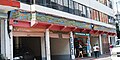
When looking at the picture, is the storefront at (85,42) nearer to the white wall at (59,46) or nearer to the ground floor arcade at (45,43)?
the ground floor arcade at (45,43)

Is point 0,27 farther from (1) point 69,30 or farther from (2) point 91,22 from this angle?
(2) point 91,22

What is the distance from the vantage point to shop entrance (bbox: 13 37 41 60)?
2493 cm

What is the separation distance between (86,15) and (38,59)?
1043 centimetres

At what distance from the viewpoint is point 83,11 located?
32.6 m

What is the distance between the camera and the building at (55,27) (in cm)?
2062

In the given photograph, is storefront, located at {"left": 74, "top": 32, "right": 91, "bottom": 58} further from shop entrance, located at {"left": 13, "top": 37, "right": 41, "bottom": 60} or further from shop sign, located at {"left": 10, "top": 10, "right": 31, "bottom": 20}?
shop sign, located at {"left": 10, "top": 10, "right": 31, "bottom": 20}

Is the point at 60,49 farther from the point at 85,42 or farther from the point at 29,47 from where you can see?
the point at 85,42

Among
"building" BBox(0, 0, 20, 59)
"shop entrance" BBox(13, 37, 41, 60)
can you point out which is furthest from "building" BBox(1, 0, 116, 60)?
"building" BBox(0, 0, 20, 59)

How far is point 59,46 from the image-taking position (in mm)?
29250

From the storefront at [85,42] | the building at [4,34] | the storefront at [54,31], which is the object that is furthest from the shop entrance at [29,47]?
the storefront at [85,42]

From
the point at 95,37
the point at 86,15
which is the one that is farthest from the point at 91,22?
the point at 95,37

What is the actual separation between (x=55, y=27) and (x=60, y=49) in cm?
496

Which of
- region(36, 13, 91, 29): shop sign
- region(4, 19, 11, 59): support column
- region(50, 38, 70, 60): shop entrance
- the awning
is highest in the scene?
region(36, 13, 91, 29): shop sign

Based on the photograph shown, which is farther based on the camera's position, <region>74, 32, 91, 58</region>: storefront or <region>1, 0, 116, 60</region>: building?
<region>74, 32, 91, 58</region>: storefront
